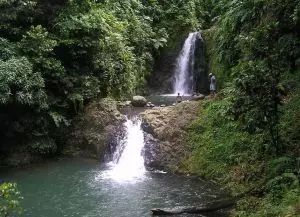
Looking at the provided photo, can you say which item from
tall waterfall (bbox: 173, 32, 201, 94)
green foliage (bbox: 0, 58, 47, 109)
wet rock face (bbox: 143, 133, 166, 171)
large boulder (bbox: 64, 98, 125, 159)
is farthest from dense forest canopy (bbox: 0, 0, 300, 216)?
tall waterfall (bbox: 173, 32, 201, 94)

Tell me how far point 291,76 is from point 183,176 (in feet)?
16.3

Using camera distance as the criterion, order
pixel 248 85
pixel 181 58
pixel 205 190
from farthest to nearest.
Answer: pixel 181 58
pixel 205 190
pixel 248 85

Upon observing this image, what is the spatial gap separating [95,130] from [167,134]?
334 cm

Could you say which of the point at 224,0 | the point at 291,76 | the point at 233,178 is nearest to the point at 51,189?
the point at 233,178

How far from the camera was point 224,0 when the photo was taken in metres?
23.9

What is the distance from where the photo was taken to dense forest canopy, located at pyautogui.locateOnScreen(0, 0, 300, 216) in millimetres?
11164

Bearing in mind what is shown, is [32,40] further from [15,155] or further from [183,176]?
[183,176]

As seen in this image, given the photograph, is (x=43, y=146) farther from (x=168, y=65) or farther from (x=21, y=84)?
(x=168, y=65)

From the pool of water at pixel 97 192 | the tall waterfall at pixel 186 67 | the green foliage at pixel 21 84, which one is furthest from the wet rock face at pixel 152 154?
the tall waterfall at pixel 186 67

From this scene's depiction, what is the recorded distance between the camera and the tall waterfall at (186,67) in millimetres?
26000

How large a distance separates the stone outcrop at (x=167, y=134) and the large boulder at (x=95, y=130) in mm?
1351

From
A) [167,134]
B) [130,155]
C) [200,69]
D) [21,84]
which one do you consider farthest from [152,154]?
[200,69]

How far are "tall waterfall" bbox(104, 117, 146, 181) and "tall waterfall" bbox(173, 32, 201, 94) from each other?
917 centimetres

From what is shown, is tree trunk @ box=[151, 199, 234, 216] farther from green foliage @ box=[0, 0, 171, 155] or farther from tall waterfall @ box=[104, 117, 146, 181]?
green foliage @ box=[0, 0, 171, 155]
